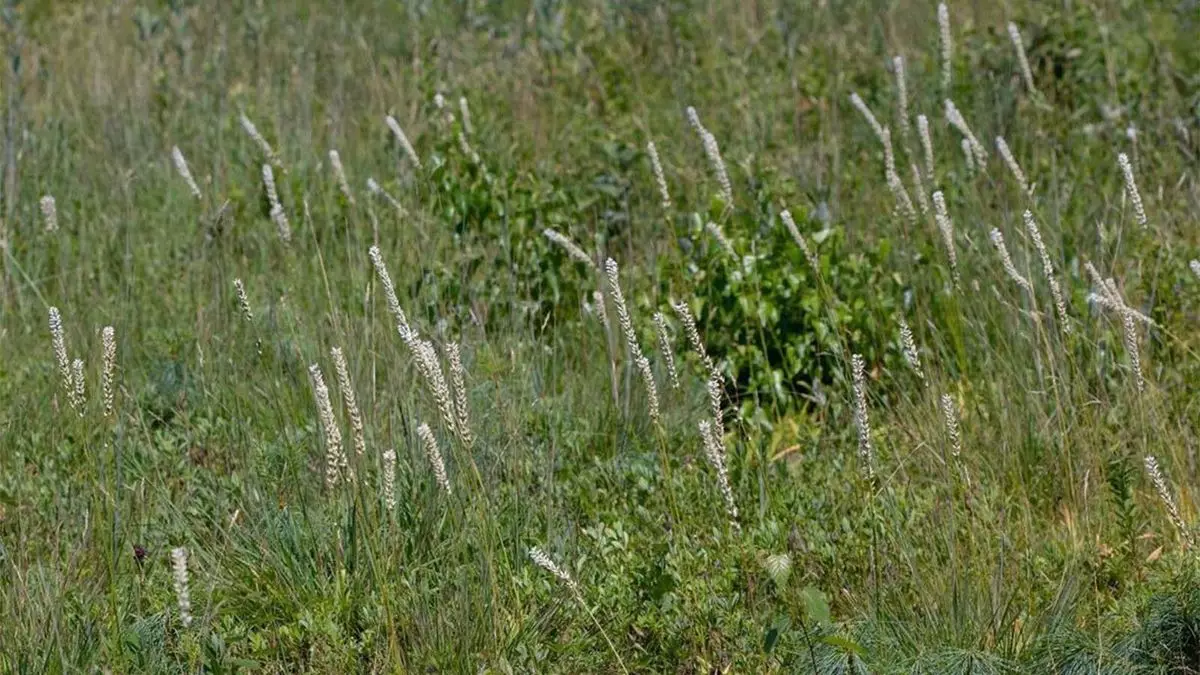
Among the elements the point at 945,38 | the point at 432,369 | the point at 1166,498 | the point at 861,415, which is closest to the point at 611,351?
the point at 861,415

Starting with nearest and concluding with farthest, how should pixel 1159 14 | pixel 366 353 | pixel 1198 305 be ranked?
pixel 366 353
pixel 1198 305
pixel 1159 14

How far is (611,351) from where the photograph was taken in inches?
174

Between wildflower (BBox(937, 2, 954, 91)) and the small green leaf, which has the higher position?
wildflower (BBox(937, 2, 954, 91))

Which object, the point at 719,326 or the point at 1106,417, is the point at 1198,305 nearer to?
the point at 1106,417

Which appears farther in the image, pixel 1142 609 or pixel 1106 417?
pixel 1106 417

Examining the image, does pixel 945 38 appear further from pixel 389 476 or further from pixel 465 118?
pixel 389 476

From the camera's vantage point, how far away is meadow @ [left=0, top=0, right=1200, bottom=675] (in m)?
3.41

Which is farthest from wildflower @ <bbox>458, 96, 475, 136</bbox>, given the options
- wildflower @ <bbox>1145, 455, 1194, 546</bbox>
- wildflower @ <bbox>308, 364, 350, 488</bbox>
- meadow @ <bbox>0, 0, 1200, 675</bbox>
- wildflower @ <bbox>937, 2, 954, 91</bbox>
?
wildflower @ <bbox>1145, 455, 1194, 546</bbox>

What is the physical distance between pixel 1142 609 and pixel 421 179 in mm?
2904

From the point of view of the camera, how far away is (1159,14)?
7.20 m

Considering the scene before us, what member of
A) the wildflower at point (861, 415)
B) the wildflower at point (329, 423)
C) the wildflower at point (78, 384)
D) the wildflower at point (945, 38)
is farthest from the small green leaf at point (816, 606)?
the wildflower at point (945, 38)

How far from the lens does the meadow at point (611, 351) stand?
11.2 feet

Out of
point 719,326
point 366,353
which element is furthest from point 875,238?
point 366,353

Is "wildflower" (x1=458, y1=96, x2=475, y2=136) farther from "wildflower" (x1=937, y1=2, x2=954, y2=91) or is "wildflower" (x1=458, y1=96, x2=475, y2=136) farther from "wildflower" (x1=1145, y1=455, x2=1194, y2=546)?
"wildflower" (x1=1145, y1=455, x2=1194, y2=546)
